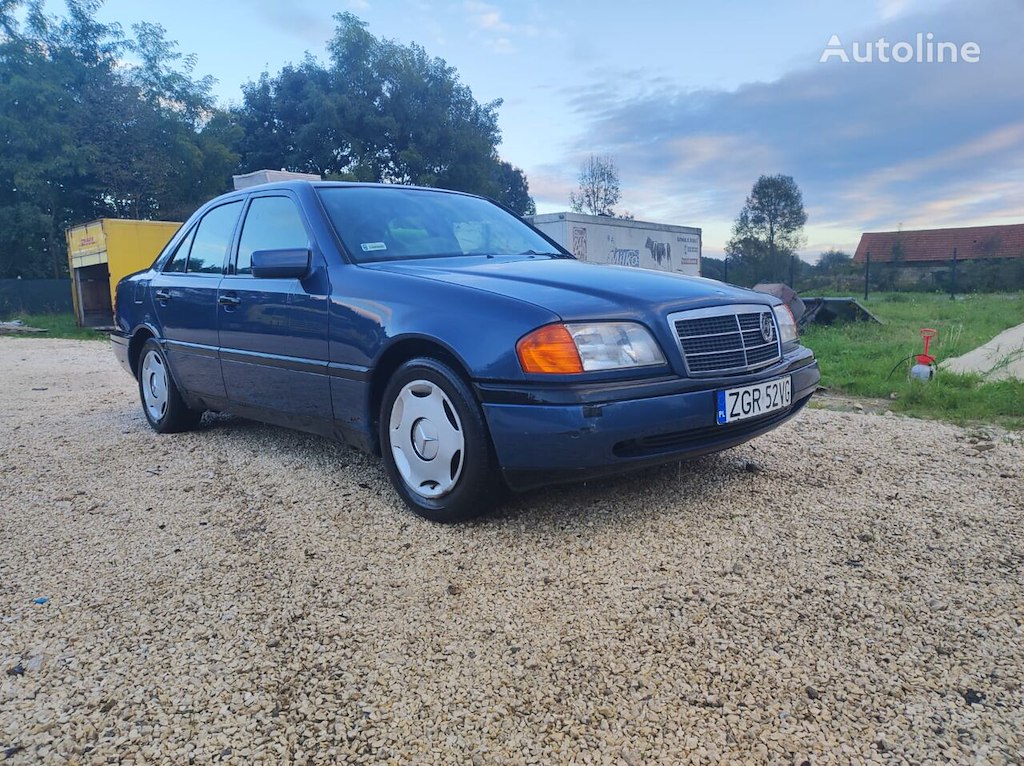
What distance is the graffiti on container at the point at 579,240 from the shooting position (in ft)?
41.9

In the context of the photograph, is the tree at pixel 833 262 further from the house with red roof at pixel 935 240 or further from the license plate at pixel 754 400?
the license plate at pixel 754 400

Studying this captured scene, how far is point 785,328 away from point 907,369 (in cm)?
396

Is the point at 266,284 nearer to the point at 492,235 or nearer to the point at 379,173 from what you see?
the point at 492,235

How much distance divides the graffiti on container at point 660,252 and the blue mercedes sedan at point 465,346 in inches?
461

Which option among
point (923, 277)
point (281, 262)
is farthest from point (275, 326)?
point (923, 277)

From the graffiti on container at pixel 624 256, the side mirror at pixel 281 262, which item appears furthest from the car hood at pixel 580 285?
the graffiti on container at pixel 624 256

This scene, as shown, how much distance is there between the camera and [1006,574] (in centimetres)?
240

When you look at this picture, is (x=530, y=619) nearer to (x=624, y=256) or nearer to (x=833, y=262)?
(x=624, y=256)

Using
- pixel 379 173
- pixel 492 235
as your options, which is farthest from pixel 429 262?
pixel 379 173

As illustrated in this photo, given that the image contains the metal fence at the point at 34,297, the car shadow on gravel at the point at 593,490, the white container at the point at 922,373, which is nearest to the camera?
the car shadow on gravel at the point at 593,490

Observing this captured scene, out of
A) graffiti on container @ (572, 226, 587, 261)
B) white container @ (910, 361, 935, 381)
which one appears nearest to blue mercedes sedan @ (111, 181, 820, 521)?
white container @ (910, 361, 935, 381)

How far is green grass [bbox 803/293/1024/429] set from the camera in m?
5.25

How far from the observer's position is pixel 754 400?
2.95m

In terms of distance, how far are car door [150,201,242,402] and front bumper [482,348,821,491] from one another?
2271 millimetres
